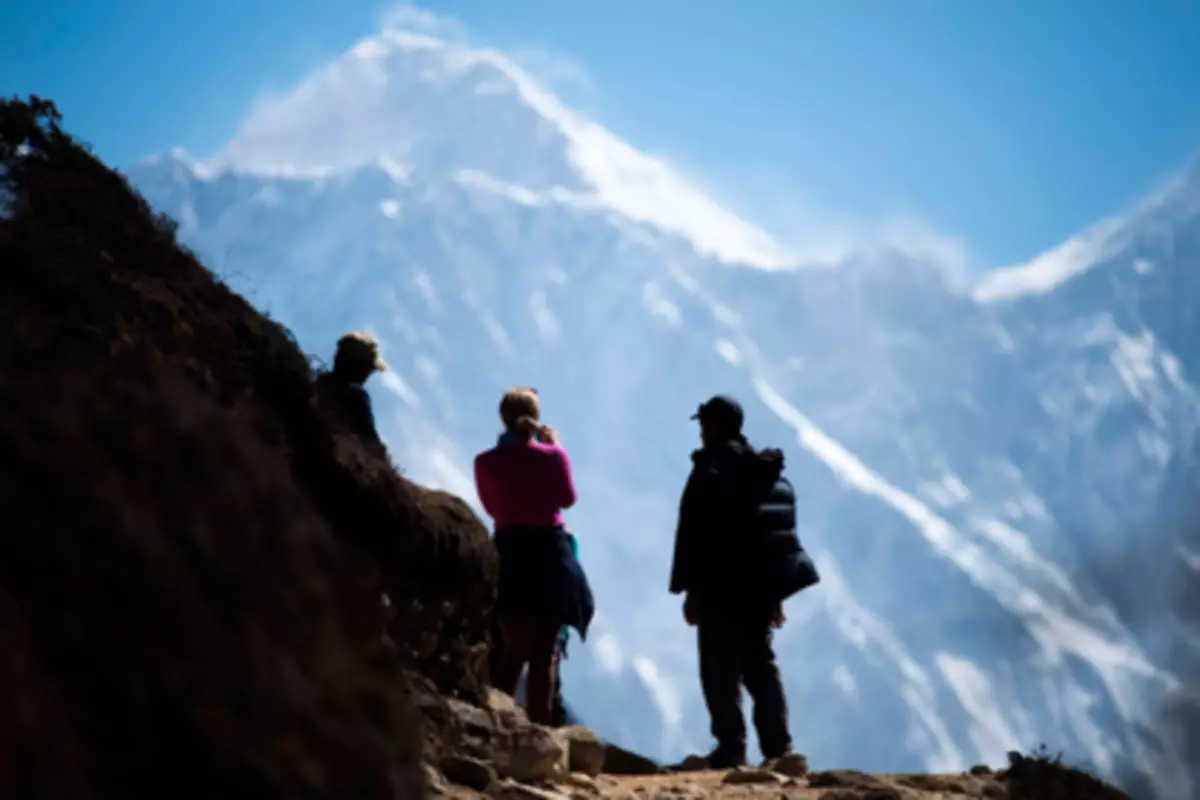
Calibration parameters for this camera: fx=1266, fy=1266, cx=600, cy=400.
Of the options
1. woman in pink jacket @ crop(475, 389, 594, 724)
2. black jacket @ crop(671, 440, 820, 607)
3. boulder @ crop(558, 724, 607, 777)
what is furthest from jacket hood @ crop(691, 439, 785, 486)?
boulder @ crop(558, 724, 607, 777)

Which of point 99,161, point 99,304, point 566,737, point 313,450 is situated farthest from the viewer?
point 566,737

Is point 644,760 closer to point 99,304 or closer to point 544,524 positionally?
point 544,524

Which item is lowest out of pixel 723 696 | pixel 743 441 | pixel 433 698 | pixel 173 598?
pixel 173 598

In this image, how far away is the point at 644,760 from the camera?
7527 millimetres

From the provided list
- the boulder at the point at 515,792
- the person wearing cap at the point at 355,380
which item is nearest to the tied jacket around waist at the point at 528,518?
the person wearing cap at the point at 355,380

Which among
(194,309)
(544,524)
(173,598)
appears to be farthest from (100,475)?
(544,524)

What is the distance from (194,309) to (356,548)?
104 centimetres

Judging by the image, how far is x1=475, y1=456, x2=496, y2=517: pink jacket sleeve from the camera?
6.94 m

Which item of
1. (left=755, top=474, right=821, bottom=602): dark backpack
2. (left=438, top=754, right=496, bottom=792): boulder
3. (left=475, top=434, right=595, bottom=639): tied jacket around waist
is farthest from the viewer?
(left=755, top=474, right=821, bottom=602): dark backpack

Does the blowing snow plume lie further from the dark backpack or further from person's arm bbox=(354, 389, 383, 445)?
the dark backpack

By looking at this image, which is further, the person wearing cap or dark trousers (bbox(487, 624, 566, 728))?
dark trousers (bbox(487, 624, 566, 728))

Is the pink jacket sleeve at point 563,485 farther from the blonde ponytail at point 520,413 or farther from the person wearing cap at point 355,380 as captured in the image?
the person wearing cap at point 355,380

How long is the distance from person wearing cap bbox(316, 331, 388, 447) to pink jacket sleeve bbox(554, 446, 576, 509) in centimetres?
108

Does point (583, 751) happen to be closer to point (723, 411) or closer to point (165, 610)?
point (723, 411)
